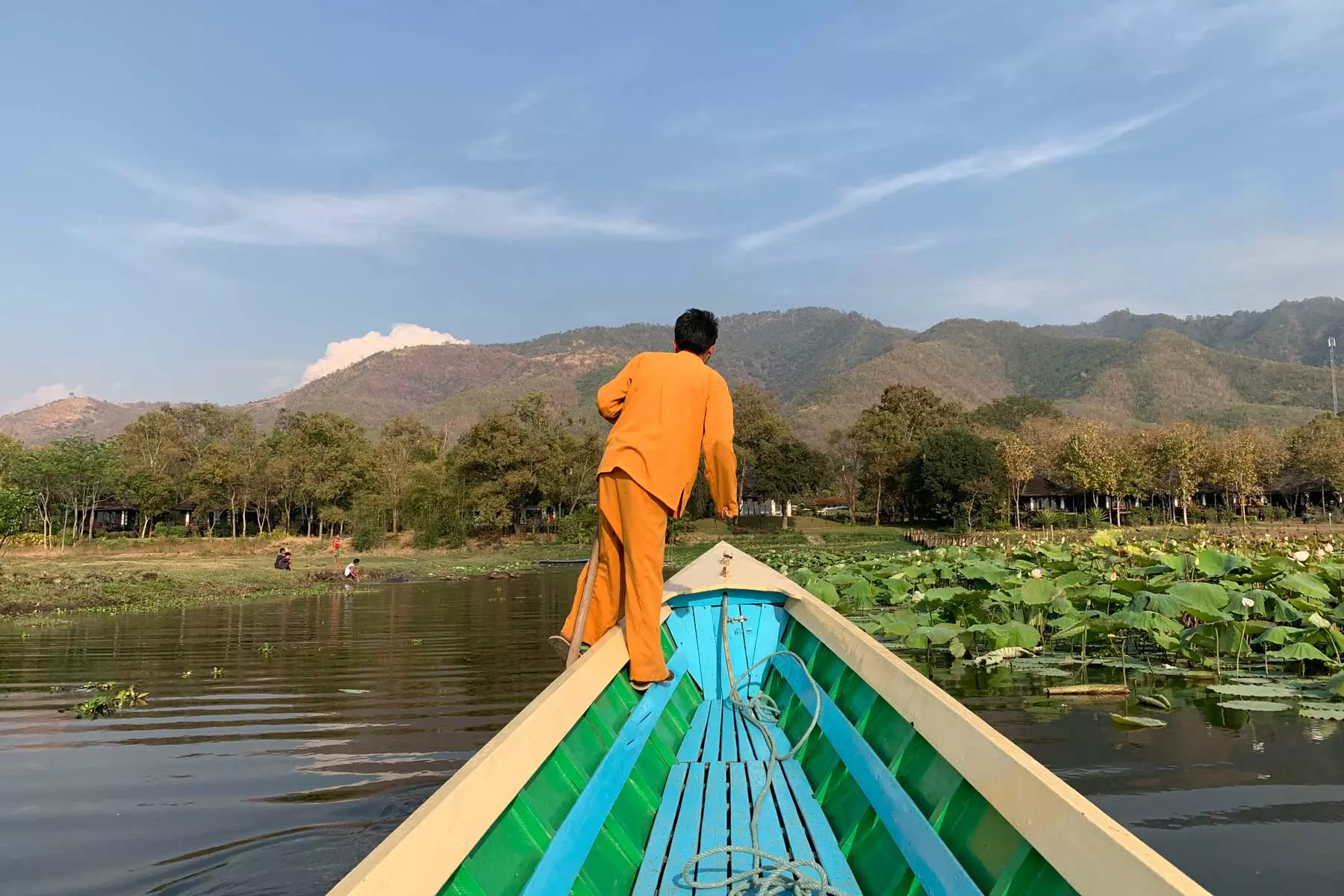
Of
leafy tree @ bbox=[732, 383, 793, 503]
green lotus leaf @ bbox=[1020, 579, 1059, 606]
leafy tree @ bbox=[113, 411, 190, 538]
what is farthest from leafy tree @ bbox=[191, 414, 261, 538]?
green lotus leaf @ bbox=[1020, 579, 1059, 606]

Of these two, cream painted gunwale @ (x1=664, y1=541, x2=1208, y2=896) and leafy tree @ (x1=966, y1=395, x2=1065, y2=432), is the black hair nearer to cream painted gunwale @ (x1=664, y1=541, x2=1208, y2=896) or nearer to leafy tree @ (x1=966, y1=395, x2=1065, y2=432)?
cream painted gunwale @ (x1=664, y1=541, x2=1208, y2=896)

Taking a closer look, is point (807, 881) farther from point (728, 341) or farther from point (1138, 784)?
point (728, 341)

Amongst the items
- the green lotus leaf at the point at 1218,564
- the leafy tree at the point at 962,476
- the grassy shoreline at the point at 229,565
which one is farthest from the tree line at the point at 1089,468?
the green lotus leaf at the point at 1218,564

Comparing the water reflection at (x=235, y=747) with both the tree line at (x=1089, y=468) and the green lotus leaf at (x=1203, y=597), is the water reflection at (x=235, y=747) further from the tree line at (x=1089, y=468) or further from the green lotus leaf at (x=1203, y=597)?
the tree line at (x=1089, y=468)

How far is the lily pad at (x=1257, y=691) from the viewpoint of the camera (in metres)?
5.30

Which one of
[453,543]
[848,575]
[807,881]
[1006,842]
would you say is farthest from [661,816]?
[453,543]

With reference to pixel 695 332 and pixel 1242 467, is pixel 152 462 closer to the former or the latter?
pixel 695 332

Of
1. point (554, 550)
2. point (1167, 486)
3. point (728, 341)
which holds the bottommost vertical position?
point (554, 550)

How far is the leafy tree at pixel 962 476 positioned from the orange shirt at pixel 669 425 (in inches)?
1622

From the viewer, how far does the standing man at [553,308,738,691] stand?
11.8 feet

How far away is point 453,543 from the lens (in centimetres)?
4000

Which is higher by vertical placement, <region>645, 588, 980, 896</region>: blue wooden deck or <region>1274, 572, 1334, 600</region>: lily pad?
<region>1274, 572, 1334, 600</region>: lily pad

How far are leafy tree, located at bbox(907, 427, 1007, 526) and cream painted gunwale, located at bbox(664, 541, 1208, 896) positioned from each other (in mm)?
42017

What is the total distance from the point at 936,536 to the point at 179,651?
31.5m
